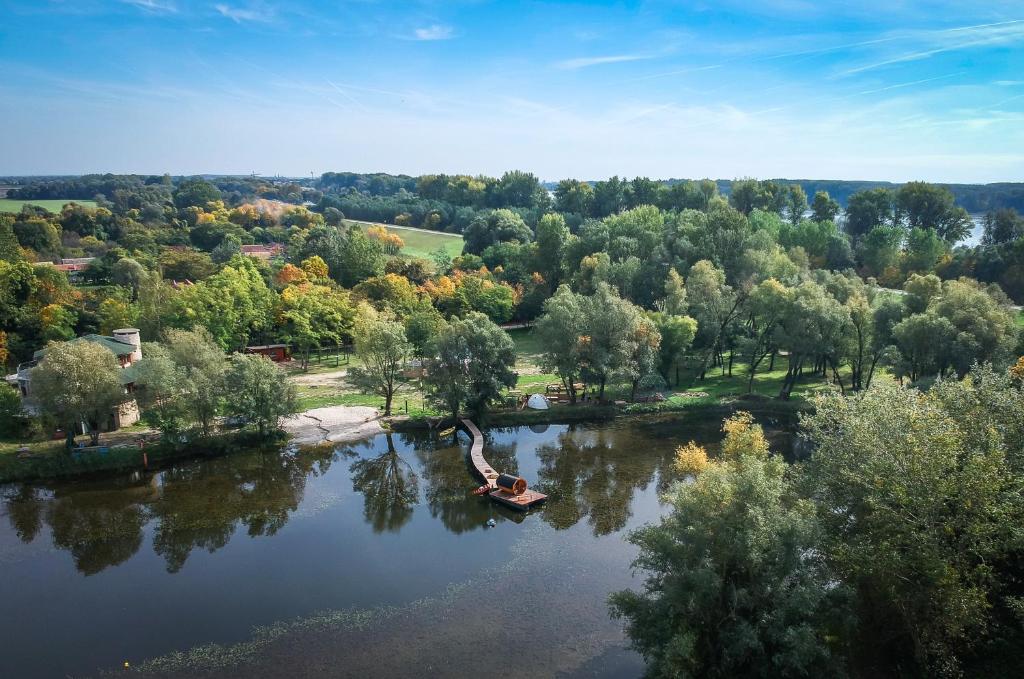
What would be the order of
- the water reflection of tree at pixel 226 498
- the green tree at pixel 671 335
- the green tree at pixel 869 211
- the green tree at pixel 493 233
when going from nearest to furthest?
the water reflection of tree at pixel 226 498 → the green tree at pixel 671 335 → the green tree at pixel 869 211 → the green tree at pixel 493 233

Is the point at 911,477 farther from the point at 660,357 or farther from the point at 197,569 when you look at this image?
the point at 660,357

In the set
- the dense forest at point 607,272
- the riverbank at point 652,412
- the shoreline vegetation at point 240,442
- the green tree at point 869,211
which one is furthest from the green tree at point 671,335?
the green tree at point 869,211

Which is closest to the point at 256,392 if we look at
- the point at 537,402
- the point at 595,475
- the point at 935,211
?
the point at 537,402

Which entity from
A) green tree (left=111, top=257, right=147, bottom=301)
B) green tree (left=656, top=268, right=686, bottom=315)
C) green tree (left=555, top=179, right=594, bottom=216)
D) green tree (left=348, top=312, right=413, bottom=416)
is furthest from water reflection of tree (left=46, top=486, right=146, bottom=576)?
green tree (left=555, top=179, right=594, bottom=216)

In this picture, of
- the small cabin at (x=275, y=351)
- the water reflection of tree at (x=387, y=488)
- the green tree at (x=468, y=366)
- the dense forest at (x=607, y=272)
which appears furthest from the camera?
the small cabin at (x=275, y=351)

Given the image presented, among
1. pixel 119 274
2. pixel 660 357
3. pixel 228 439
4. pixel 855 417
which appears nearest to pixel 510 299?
pixel 660 357

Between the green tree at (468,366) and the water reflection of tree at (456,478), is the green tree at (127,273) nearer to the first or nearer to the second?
the green tree at (468,366)

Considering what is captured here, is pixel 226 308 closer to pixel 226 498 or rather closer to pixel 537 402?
pixel 226 498
